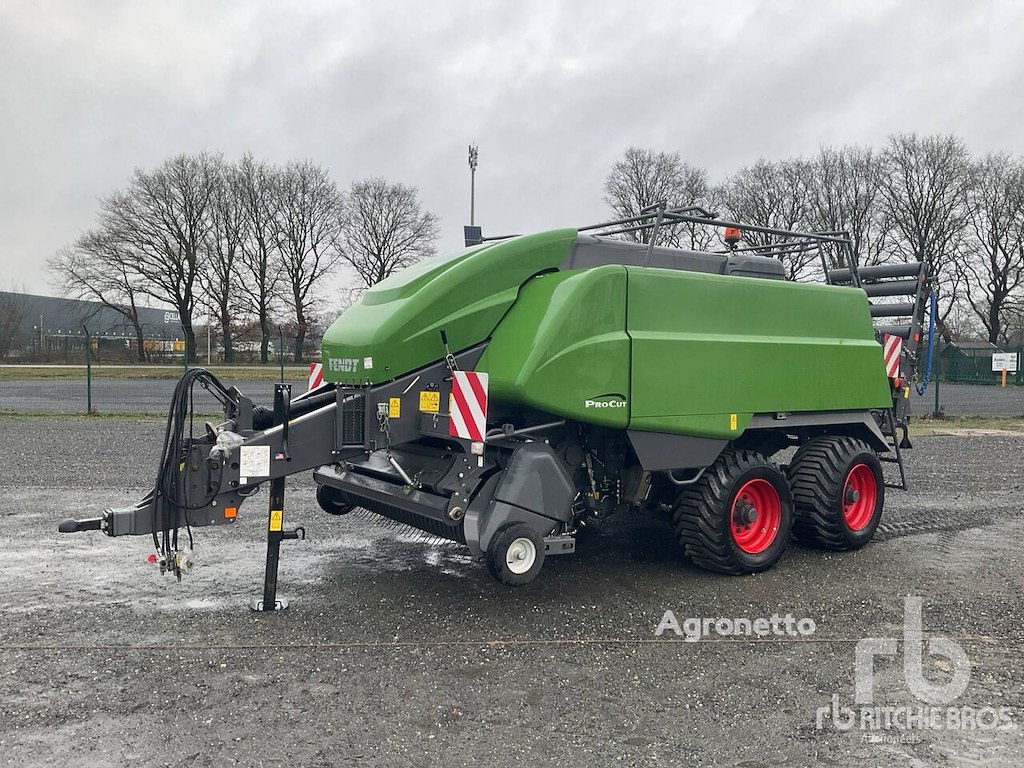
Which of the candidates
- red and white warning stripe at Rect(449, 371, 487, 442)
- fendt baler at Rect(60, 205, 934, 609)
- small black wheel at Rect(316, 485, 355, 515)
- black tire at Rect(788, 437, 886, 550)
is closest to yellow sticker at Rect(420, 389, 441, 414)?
fendt baler at Rect(60, 205, 934, 609)

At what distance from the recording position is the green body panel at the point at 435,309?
4781mm

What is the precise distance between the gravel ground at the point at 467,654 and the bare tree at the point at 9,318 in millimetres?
32945

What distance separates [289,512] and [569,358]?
387cm

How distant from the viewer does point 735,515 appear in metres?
5.57

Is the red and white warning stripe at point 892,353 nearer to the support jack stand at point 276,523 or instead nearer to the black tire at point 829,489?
the black tire at point 829,489

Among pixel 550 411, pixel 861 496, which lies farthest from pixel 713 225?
pixel 861 496

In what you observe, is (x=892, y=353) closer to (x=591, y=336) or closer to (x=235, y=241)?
(x=591, y=336)

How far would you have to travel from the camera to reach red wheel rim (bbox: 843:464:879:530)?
6406 millimetres

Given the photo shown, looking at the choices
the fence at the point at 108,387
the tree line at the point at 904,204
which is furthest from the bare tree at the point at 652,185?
the fence at the point at 108,387

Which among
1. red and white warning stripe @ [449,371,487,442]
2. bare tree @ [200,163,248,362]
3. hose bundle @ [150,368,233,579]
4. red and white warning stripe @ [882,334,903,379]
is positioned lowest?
hose bundle @ [150,368,233,579]

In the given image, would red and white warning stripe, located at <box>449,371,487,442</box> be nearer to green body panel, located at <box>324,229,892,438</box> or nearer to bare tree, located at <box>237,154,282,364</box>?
green body panel, located at <box>324,229,892,438</box>

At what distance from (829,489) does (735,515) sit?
0.93 m

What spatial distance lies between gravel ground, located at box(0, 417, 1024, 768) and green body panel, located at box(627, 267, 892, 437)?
1.14m

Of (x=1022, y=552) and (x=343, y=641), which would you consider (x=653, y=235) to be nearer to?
(x=343, y=641)
